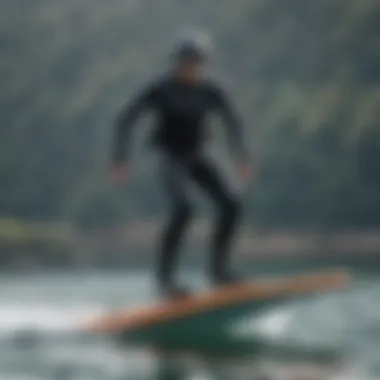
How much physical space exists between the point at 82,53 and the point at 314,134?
30.6 ft

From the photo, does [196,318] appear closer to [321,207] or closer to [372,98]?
[321,207]

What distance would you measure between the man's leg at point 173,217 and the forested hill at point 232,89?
18091mm

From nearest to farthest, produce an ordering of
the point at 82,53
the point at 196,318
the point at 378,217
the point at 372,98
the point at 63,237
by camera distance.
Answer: the point at 196,318
the point at 378,217
the point at 63,237
the point at 372,98
the point at 82,53

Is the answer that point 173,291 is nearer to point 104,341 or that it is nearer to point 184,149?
point 104,341

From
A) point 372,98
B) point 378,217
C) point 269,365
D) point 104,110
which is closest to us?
point 269,365

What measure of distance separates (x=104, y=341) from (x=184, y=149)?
0.99 meters

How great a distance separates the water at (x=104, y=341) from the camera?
181 inches

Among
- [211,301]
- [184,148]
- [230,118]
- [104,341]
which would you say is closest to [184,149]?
[184,148]

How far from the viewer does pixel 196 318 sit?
5.49 meters

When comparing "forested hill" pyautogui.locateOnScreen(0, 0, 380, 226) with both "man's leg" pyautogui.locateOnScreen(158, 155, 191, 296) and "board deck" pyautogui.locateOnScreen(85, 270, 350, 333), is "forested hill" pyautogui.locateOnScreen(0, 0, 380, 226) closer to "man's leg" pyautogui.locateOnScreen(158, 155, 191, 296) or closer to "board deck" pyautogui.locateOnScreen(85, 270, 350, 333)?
"man's leg" pyautogui.locateOnScreen(158, 155, 191, 296)

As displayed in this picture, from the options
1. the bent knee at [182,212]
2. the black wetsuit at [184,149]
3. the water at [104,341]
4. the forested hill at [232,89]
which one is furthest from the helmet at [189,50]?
the forested hill at [232,89]

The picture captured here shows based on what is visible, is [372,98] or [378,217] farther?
[372,98]

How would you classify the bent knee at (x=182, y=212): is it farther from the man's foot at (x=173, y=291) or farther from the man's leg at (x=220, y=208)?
the man's foot at (x=173, y=291)

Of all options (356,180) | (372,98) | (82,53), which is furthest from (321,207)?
(82,53)
